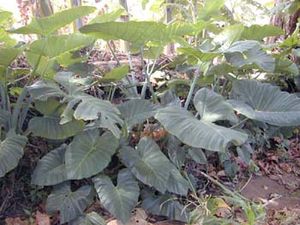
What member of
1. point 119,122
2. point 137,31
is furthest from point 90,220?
point 137,31

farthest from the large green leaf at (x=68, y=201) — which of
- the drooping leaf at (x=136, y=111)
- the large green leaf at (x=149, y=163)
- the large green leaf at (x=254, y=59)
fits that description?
the large green leaf at (x=254, y=59)

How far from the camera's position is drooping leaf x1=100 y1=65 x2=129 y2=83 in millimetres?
2129

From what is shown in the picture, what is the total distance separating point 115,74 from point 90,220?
834 mm

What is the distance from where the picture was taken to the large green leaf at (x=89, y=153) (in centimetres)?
182

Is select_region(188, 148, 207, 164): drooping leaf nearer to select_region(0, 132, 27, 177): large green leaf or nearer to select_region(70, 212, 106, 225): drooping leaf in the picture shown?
select_region(70, 212, 106, 225): drooping leaf

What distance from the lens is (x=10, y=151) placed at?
1.80 metres

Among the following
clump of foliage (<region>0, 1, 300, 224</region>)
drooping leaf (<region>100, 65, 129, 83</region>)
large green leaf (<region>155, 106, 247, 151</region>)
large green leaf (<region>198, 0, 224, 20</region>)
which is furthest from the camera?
large green leaf (<region>198, 0, 224, 20</region>)

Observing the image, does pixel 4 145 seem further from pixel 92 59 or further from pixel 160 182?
pixel 92 59

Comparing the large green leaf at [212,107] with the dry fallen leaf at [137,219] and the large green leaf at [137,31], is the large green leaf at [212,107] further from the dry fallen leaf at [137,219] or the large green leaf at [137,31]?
the dry fallen leaf at [137,219]

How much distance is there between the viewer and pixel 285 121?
2.00 m

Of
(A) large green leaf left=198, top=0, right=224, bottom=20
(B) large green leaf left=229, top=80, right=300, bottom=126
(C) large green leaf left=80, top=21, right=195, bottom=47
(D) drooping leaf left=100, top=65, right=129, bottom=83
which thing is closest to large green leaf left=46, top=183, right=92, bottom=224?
(D) drooping leaf left=100, top=65, right=129, bottom=83

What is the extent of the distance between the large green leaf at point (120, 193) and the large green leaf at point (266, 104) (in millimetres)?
695

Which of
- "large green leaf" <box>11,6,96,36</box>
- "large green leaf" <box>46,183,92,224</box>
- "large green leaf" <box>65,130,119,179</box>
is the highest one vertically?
"large green leaf" <box>11,6,96,36</box>

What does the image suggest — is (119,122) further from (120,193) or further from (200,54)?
(200,54)
